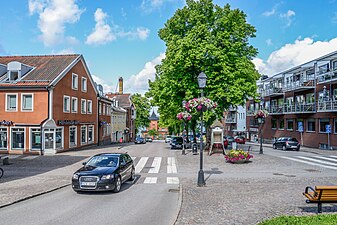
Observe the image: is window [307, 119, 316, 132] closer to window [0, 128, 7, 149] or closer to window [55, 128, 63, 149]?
window [55, 128, 63, 149]

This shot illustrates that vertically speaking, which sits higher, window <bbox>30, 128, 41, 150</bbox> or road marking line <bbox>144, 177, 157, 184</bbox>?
window <bbox>30, 128, 41, 150</bbox>

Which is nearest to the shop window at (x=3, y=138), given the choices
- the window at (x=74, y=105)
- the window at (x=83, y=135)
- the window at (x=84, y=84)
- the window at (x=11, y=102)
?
the window at (x=11, y=102)

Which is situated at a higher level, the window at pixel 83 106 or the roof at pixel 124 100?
the roof at pixel 124 100

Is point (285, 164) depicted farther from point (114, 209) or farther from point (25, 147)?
point (25, 147)

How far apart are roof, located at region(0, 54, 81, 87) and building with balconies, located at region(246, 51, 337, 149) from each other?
19518 mm

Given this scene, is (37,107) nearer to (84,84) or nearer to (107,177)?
(84,84)

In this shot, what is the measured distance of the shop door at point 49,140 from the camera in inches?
1115

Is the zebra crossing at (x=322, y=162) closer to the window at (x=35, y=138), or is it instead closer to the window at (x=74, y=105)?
the window at (x=35, y=138)

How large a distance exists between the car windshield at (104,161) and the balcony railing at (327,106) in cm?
2693

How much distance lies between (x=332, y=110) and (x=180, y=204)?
28068 mm

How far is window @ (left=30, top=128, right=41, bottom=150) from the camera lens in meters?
28.1

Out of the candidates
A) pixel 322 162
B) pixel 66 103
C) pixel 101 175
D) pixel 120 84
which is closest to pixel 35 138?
pixel 66 103

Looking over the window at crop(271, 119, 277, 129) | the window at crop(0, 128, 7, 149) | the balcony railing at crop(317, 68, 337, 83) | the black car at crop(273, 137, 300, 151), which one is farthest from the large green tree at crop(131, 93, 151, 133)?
the window at crop(0, 128, 7, 149)

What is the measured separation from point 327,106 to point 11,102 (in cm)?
3188
